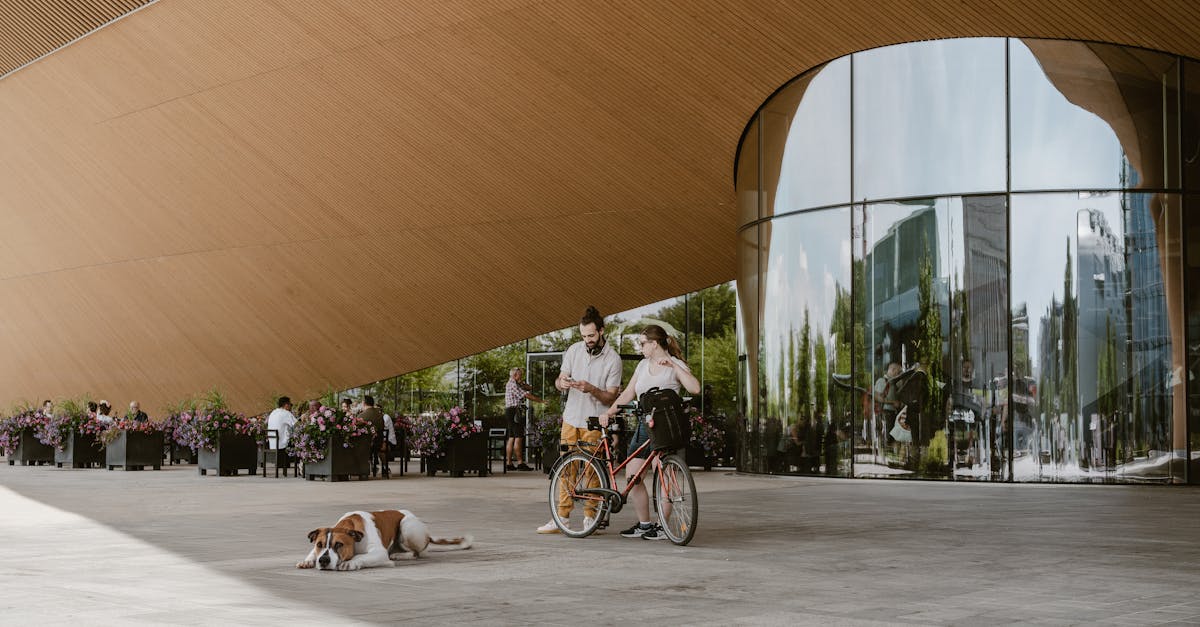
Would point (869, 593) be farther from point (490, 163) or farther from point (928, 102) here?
point (490, 163)

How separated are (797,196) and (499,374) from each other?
13822mm

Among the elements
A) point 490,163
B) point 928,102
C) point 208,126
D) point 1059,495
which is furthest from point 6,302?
point 1059,495

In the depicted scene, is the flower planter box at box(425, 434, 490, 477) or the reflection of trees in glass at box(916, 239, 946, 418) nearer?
the reflection of trees in glass at box(916, 239, 946, 418)

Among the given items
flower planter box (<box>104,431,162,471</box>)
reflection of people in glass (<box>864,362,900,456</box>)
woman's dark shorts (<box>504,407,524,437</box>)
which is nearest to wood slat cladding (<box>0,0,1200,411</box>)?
woman's dark shorts (<box>504,407,524,437</box>)

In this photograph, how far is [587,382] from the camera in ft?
29.1

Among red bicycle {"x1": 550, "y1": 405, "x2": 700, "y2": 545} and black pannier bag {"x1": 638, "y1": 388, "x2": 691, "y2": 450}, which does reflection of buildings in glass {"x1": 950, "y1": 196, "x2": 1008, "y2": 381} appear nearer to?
red bicycle {"x1": 550, "y1": 405, "x2": 700, "y2": 545}

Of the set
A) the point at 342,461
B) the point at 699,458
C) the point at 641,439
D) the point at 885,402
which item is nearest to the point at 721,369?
the point at 699,458

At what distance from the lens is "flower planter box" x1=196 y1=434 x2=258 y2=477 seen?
18188 mm

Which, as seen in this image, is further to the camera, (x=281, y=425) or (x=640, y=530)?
(x=281, y=425)

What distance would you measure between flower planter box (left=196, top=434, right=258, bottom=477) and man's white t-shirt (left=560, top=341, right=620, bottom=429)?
34.2 feet

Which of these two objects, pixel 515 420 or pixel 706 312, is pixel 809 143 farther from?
pixel 706 312

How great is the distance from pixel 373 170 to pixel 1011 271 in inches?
447

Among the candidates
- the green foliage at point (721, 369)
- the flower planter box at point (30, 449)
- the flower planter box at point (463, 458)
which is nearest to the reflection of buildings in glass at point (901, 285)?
the flower planter box at point (463, 458)

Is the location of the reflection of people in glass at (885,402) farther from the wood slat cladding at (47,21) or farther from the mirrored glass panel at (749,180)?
the wood slat cladding at (47,21)
